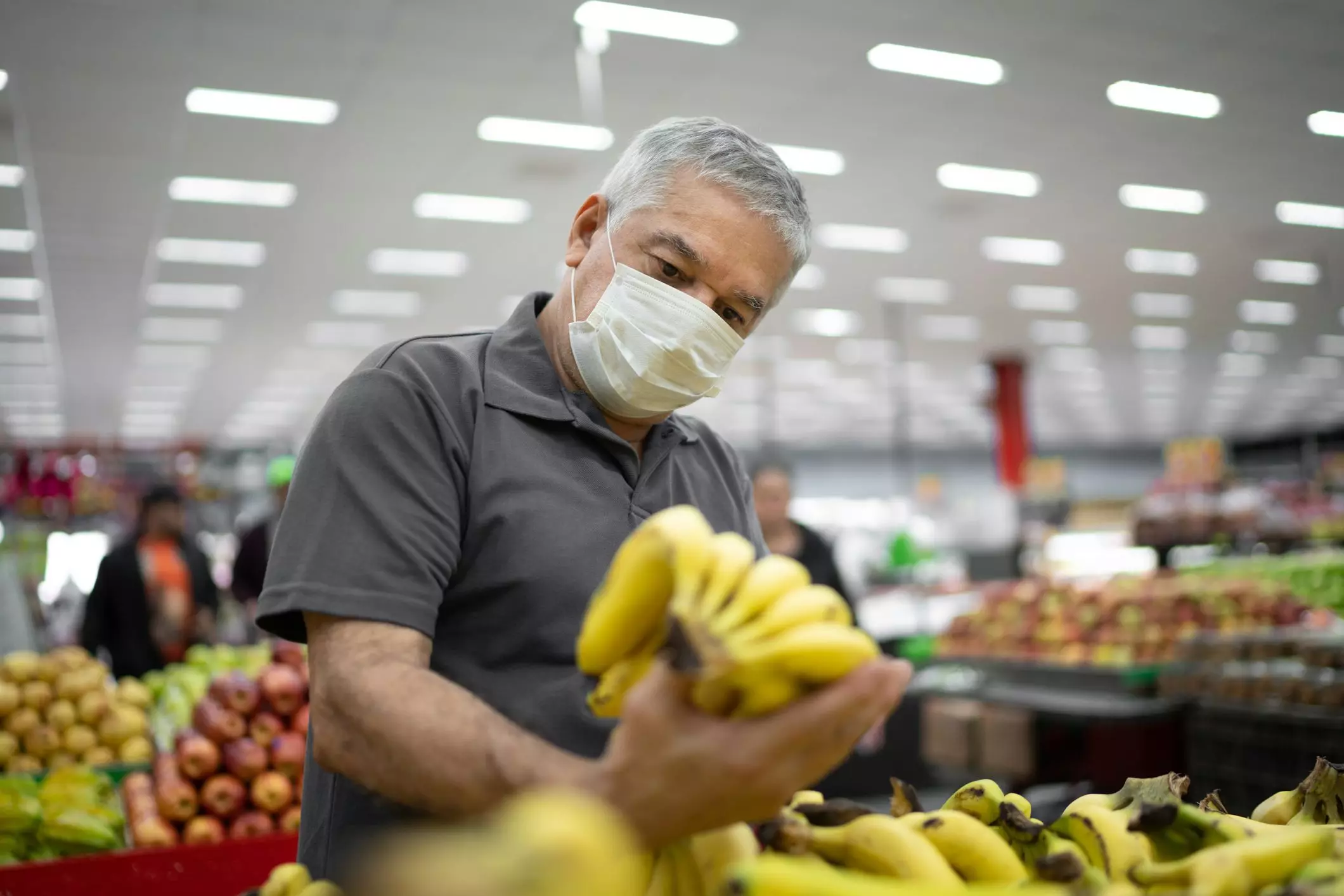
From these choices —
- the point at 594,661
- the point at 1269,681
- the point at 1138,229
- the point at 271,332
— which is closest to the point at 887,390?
the point at 1138,229

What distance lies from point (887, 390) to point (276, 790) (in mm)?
18982

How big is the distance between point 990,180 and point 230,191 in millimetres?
6612

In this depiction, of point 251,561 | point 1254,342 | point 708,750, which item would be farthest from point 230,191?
point 1254,342

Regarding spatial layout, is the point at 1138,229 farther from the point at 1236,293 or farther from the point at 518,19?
the point at 518,19

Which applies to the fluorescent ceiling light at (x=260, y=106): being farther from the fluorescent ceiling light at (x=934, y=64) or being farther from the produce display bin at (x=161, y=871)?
the produce display bin at (x=161, y=871)

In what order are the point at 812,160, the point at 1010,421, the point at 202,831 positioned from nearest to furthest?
the point at 202,831 < the point at 812,160 < the point at 1010,421

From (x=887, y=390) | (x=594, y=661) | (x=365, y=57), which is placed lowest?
(x=887, y=390)

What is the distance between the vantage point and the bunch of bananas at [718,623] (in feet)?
2.63

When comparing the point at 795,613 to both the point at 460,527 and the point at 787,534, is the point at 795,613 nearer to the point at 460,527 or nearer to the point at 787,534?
the point at 460,527

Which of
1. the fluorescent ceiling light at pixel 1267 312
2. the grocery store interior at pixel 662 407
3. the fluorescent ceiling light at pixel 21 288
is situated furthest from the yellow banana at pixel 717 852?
the fluorescent ceiling light at pixel 1267 312

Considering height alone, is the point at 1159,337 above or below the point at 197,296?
below

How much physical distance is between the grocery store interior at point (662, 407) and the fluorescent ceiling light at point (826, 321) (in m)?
0.16

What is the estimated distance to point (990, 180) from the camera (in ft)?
30.2

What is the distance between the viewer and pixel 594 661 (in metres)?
0.98
